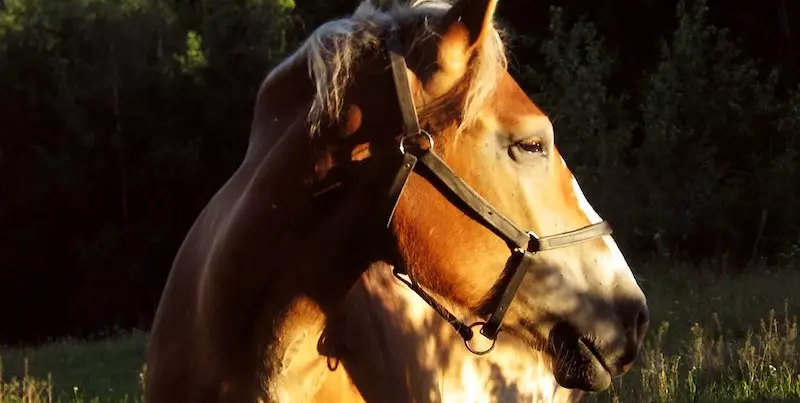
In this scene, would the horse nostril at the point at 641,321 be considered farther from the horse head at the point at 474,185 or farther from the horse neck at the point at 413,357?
the horse neck at the point at 413,357

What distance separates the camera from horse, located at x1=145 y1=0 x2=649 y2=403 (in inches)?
80.8

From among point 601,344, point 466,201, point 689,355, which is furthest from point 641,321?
point 689,355

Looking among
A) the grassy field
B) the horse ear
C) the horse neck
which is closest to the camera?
the horse ear

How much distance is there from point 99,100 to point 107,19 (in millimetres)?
1871

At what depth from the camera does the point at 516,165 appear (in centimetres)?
206

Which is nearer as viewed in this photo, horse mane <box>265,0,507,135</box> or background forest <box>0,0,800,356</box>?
horse mane <box>265,0,507,135</box>

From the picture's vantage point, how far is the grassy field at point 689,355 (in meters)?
4.54

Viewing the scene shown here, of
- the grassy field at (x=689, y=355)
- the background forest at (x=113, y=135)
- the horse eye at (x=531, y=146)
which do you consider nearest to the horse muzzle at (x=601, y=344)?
the horse eye at (x=531, y=146)

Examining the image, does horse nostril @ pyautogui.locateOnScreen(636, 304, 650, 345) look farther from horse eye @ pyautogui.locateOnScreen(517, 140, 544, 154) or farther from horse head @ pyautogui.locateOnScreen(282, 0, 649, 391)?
horse eye @ pyautogui.locateOnScreen(517, 140, 544, 154)

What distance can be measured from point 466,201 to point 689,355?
12.0ft

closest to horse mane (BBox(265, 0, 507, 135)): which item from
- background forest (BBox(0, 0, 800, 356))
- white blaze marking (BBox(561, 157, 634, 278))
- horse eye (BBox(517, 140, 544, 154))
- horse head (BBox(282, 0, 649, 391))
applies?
horse head (BBox(282, 0, 649, 391))

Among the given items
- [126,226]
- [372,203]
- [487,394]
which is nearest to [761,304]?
[487,394]

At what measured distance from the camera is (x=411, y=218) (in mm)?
2064

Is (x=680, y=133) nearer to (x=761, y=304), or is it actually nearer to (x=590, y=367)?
(x=761, y=304)
